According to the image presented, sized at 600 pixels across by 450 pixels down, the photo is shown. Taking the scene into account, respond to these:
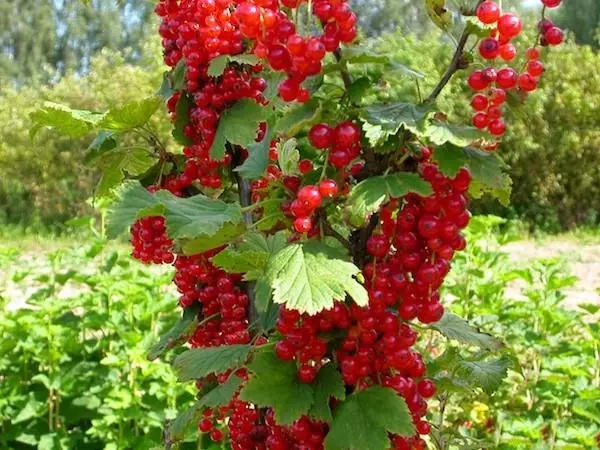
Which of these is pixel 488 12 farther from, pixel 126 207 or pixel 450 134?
pixel 126 207

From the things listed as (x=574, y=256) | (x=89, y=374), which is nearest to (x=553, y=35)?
(x=89, y=374)

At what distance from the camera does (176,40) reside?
177 cm

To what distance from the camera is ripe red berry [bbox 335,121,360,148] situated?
1.18 metres

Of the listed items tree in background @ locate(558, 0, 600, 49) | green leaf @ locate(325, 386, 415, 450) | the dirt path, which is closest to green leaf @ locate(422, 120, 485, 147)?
green leaf @ locate(325, 386, 415, 450)

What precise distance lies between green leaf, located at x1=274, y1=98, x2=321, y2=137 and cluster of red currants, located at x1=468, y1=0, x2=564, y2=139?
22 cm

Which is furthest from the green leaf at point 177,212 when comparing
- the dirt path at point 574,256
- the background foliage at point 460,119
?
the background foliage at point 460,119

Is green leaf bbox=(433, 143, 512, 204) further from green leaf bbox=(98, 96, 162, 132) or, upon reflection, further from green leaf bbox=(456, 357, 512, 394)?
green leaf bbox=(98, 96, 162, 132)

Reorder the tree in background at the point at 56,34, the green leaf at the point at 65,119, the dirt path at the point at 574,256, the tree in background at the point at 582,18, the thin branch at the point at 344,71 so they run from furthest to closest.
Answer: the tree in background at the point at 56,34
the tree in background at the point at 582,18
the dirt path at the point at 574,256
the green leaf at the point at 65,119
the thin branch at the point at 344,71

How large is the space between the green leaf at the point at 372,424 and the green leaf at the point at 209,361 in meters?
0.23

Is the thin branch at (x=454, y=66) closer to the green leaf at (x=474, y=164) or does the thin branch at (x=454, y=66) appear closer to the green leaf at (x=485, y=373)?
the green leaf at (x=474, y=164)

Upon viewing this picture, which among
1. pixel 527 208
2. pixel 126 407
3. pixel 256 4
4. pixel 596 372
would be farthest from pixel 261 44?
pixel 527 208

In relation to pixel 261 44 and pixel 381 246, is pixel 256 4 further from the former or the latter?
pixel 381 246

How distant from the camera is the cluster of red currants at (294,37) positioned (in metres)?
1.13

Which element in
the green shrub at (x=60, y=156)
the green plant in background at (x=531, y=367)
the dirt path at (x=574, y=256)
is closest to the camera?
the green plant in background at (x=531, y=367)
